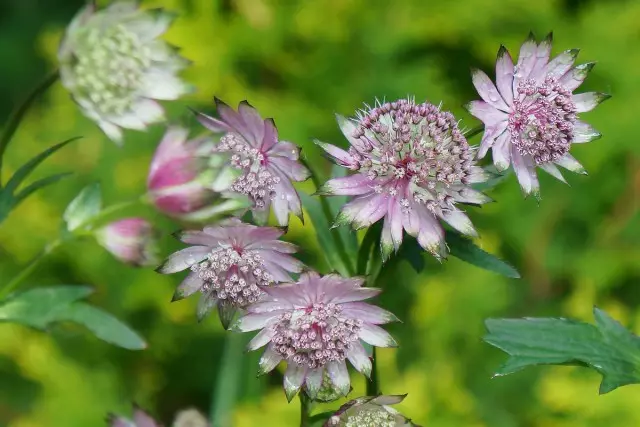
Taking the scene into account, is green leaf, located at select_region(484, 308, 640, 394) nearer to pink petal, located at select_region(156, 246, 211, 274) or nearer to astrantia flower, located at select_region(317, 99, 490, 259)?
astrantia flower, located at select_region(317, 99, 490, 259)

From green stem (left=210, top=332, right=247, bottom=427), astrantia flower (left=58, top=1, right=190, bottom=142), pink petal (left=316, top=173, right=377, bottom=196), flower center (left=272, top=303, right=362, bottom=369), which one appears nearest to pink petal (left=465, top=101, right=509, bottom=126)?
pink petal (left=316, top=173, right=377, bottom=196)

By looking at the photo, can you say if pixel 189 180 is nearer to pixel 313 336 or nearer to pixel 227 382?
pixel 313 336

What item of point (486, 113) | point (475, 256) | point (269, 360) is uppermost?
point (486, 113)

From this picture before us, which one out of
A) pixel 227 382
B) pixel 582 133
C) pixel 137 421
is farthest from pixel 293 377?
pixel 227 382

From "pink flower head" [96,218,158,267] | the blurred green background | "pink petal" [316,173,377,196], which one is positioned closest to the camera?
"pink petal" [316,173,377,196]

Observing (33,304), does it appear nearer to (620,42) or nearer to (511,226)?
(511,226)

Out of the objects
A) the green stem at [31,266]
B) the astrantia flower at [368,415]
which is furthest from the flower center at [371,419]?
the green stem at [31,266]

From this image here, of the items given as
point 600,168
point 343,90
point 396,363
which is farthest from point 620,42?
point 396,363
